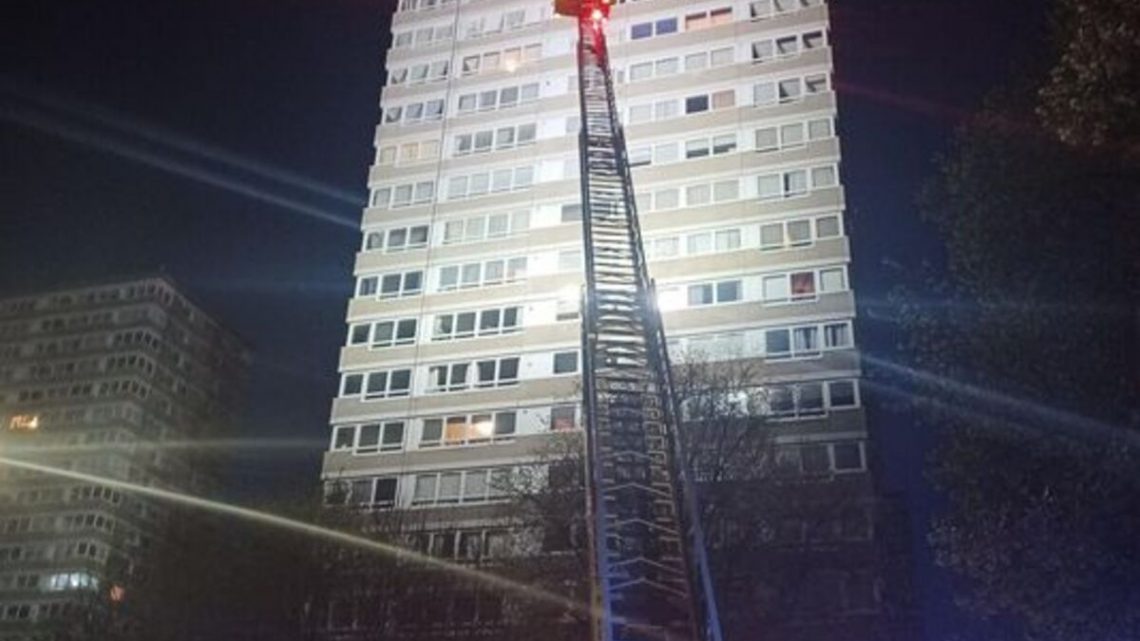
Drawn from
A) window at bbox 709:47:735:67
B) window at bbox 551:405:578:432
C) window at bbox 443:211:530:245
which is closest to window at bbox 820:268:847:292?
window at bbox 551:405:578:432

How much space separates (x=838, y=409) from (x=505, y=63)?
30475mm

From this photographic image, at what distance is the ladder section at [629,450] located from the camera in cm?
1553

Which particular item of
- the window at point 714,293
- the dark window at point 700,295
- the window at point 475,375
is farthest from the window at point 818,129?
the window at point 475,375

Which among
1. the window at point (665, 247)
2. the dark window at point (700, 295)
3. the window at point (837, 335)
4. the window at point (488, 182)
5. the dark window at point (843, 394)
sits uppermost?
the window at point (488, 182)

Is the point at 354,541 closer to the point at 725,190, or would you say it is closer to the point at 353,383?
the point at 353,383

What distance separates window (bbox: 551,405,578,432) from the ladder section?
852 inches

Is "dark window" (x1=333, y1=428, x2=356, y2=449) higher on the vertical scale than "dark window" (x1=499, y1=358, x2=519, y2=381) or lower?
lower

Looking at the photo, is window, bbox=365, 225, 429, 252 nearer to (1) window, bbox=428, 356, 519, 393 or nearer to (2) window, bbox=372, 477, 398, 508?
(1) window, bbox=428, 356, 519, 393

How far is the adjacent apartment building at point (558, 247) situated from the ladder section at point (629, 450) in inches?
752

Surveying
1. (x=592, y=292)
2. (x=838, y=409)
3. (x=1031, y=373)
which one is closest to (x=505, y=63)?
(x=838, y=409)

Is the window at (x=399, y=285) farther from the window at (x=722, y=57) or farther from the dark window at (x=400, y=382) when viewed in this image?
the window at (x=722, y=57)

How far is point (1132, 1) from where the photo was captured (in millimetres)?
12484

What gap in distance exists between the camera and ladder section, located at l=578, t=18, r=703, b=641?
51.0ft

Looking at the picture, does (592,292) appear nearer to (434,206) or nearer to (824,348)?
(824,348)
